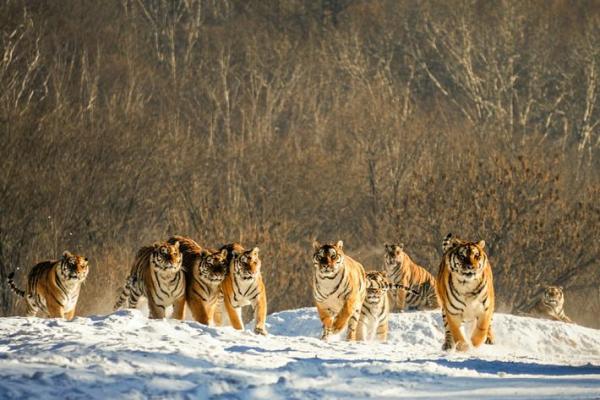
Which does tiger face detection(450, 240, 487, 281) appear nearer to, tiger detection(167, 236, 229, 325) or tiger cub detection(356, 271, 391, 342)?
tiger detection(167, 236, 229, 325)

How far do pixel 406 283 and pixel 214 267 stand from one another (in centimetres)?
761

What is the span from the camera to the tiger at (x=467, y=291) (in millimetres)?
11984

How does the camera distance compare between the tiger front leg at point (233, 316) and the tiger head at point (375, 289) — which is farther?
the tiger head at point (375, 289)

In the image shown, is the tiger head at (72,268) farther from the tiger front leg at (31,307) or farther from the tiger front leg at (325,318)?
the tiger front leg at (325,318)

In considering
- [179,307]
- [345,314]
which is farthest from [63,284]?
[345,314]

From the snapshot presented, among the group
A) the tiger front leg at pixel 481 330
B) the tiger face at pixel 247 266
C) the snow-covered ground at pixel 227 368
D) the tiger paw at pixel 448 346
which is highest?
the tiger face at pixel 247 266

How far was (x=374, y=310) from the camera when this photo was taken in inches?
595

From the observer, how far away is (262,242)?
2909 centimetres

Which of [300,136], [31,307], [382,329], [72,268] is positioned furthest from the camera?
[300,136]

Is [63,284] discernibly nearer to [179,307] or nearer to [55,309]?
[55,309]

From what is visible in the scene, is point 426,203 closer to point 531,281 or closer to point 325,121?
point 531,281

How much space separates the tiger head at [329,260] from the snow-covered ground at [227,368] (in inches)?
45.8

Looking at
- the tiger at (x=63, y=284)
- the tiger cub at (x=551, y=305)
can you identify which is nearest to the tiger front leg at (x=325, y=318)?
the tiger at (x=63, y=284)

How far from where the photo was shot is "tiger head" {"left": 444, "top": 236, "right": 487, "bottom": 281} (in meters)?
11.9
